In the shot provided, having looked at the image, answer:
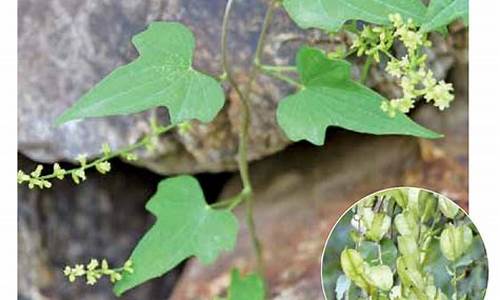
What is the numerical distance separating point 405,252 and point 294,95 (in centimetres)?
15

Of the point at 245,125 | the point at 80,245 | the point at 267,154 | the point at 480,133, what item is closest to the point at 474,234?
the point at 480,133

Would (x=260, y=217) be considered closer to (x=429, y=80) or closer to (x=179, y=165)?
(x=179, y=165)

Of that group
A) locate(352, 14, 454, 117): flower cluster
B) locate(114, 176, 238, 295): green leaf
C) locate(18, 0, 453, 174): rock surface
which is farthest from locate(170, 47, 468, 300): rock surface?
locate(352, 14, 454, 117): flower cluster

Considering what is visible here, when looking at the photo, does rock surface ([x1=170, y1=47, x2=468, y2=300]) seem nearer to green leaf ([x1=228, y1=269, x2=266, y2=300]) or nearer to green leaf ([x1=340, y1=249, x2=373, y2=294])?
green leaf ([x1=228, y1=269, x2=266, y2=300])

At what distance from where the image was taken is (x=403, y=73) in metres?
0.80

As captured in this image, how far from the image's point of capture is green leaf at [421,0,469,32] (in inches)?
30.7

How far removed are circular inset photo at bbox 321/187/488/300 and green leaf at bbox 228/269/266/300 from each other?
0.44 ft

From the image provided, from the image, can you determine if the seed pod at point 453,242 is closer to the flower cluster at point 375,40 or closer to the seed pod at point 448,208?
the seed pod at point 448,208

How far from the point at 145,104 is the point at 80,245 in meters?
0.48

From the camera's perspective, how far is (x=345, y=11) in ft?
2.60

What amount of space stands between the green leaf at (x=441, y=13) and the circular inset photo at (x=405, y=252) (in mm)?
142

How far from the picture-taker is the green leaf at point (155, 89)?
81 cm

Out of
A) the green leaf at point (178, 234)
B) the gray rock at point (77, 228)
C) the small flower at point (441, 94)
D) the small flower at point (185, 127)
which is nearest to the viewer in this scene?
the small flower at point (441, 94)

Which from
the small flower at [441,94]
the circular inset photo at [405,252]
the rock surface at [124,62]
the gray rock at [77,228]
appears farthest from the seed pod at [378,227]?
the gray rock at [77,228]
